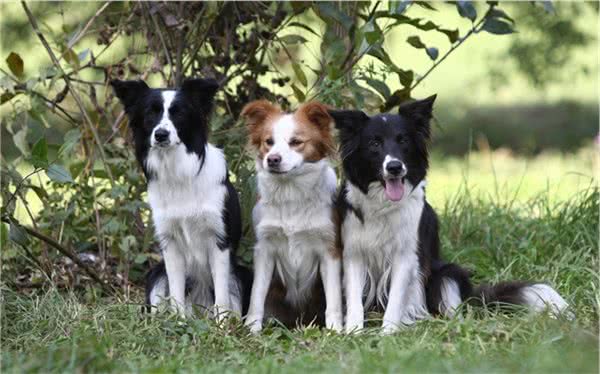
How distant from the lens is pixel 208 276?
5.63 meters

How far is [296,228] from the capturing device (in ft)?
A: 17.9

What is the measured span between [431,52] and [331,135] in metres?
1.02

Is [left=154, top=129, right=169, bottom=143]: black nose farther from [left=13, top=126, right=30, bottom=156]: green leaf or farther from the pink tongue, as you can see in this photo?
[left=13, top=126, right=30, bottom=156]: green leaf

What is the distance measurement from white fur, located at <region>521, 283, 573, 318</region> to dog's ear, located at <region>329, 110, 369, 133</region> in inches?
53.2

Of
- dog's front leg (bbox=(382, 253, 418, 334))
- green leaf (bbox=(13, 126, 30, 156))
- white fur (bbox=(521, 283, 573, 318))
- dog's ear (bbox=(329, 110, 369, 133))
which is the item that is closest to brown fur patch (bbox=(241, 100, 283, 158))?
dog's ear (bbox=(329, 110, 369, 133))

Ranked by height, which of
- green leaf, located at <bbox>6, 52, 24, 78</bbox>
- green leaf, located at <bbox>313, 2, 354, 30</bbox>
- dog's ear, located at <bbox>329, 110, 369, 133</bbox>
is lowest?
dog's ear, located at <bbox>329, 110, 369, 133</bbox>


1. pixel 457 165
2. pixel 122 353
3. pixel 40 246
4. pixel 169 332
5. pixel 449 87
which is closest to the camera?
pixel 122 353

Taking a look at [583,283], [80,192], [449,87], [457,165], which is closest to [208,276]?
[80,192]

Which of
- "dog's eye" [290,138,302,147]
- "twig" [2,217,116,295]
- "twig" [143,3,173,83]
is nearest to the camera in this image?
"dog's eye" [290,138,302,147]

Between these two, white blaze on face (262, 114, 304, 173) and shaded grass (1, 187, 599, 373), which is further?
white blaze on face (262, 114, 304, 173)

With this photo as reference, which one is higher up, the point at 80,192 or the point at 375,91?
the point at 375,91

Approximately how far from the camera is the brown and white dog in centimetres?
542

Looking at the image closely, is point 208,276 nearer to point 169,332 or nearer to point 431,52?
point 169,332

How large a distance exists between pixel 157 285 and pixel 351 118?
1538mm
